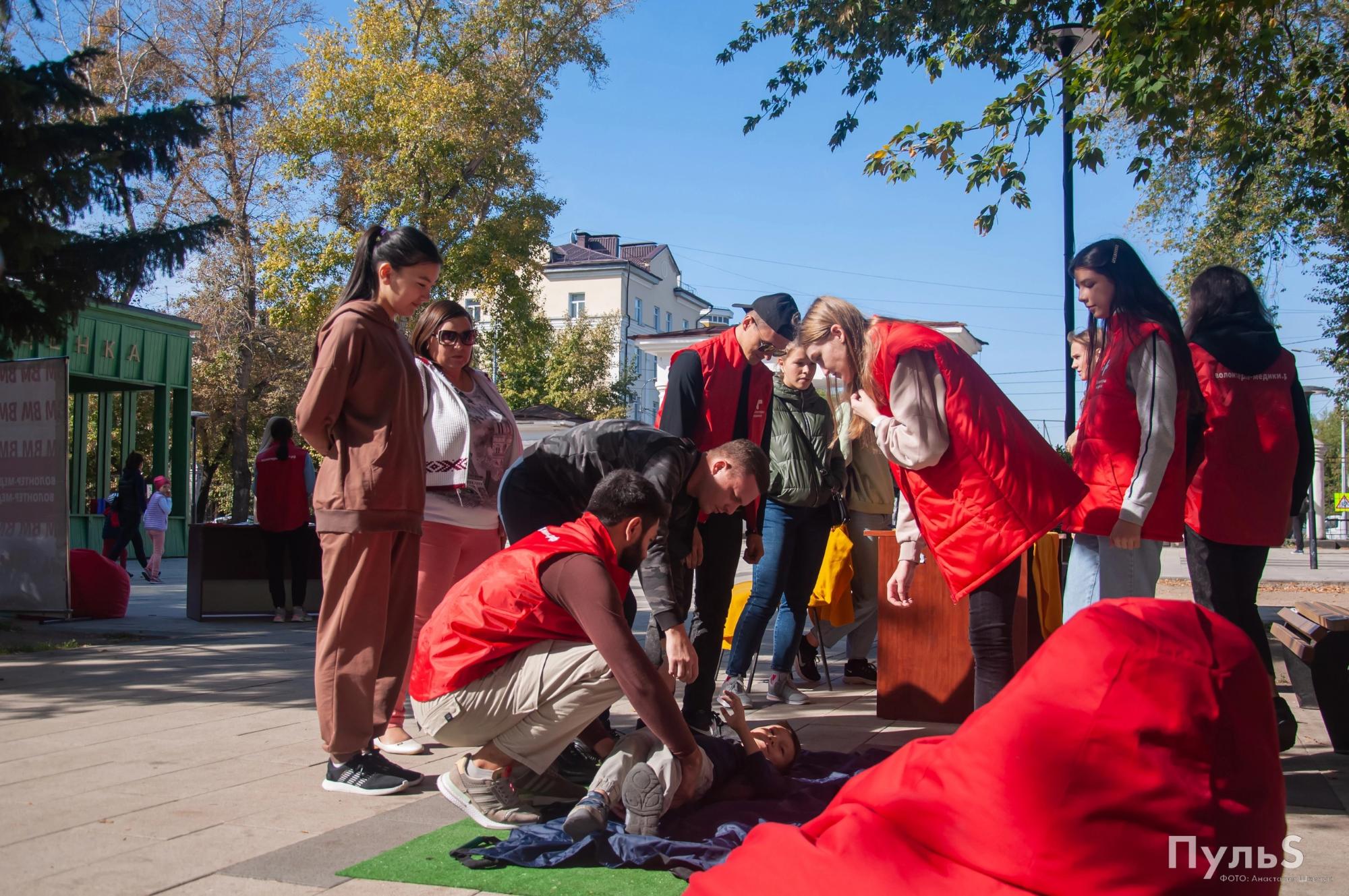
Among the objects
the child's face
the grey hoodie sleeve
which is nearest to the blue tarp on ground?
the child's face

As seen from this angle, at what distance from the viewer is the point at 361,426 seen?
3.82 metres

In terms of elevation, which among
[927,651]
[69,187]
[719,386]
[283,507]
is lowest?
[927,651]

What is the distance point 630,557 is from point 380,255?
155cm

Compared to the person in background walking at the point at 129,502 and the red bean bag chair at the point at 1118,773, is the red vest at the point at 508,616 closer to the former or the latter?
the red bean bag chair at the point at 1118,773

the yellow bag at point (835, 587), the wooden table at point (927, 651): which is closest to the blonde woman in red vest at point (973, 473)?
the wooden table at point (927, 651)

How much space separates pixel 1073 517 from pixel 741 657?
7.38 ft

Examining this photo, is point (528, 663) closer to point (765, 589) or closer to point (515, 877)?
point (515, 877)

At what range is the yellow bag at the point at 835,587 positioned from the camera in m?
6.46

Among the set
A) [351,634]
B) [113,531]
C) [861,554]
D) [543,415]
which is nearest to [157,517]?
[113,531]

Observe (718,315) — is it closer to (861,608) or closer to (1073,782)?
(861,608)

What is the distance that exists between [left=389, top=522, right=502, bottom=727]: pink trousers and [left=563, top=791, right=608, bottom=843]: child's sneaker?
162 cm

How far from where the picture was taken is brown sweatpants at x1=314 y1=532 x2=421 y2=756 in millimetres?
3707

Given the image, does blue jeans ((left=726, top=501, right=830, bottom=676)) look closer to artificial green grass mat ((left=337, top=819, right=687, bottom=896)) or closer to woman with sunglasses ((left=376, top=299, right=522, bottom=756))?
woman with sunglasses ((left=376, top=299, right=522, bottom=756))

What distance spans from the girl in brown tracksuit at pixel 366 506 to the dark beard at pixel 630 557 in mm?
960
